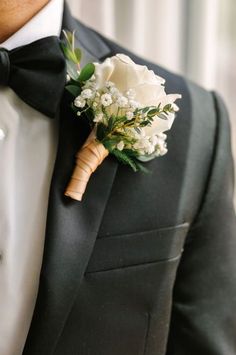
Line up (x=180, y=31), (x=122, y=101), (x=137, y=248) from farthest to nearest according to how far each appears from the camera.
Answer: (x=180, y=31) < (x=137, y=248) < (x=122, y=101)

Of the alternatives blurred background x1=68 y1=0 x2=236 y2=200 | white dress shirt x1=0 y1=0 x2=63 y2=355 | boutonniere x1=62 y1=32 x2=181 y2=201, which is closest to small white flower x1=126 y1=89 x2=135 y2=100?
boutonniere x1=62 y1=32 x2=181 y2=201

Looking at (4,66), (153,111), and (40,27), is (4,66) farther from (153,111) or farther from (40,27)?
(153,111)

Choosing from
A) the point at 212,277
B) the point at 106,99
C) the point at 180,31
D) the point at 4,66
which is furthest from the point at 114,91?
the point at 180,31

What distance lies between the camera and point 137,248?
0.86m

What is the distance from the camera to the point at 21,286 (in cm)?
79

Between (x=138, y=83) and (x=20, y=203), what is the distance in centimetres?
→ 22

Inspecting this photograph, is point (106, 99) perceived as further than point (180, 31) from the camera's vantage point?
No

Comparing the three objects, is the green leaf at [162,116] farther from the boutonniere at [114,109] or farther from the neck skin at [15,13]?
the neck skin at [15,13]

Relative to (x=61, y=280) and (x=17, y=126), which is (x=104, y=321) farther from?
(x=17, y=126)

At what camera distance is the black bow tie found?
791 millimetres

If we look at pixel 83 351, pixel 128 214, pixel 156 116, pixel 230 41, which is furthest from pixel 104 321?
pixel 230 41

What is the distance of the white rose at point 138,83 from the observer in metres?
0.79

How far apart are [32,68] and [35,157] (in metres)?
0.12

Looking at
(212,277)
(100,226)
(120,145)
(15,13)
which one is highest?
(15,13)
